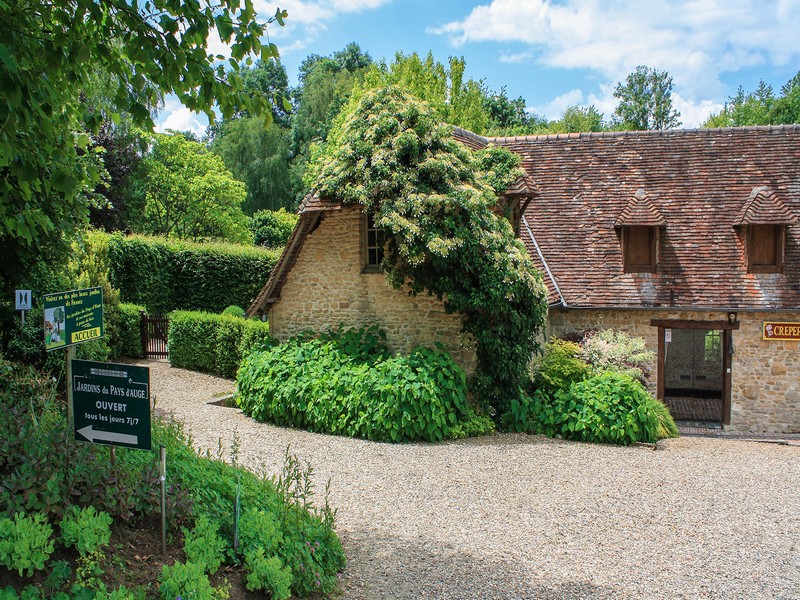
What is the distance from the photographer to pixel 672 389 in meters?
21.3

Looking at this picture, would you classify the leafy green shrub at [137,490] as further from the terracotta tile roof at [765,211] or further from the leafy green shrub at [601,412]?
the terracotta tile roof at [765,211]

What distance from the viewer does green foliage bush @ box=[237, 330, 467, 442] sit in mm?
11562

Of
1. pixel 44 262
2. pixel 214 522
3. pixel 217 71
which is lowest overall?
pixel 214 522

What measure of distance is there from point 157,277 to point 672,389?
1695cm

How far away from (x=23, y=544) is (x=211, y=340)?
48.4ft

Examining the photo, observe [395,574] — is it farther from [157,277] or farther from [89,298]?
[157,277]

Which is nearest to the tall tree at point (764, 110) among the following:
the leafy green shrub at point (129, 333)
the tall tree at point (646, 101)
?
the tall tree at point (646, 101)

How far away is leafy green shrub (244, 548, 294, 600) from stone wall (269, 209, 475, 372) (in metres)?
8.25

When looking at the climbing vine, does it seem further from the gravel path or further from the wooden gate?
the wooden gate

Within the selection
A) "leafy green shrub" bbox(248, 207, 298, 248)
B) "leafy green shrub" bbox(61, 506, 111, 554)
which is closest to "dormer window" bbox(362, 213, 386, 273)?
"leafy green shrub" bbox(61, 506, 111, 554)

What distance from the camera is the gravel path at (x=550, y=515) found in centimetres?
624

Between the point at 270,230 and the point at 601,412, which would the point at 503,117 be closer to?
the point at 270,230

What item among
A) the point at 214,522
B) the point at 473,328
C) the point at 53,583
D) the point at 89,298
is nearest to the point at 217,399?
the point at 473,328

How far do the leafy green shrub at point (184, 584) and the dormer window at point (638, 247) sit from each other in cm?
1358
